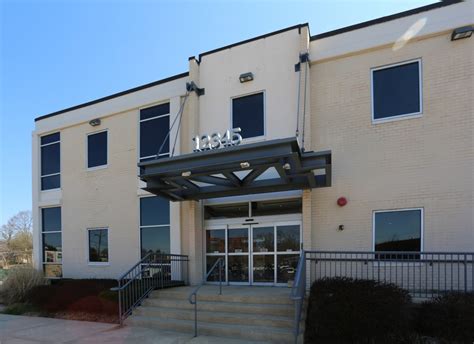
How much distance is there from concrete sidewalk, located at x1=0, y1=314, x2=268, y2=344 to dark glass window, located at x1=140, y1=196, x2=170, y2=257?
144 inches

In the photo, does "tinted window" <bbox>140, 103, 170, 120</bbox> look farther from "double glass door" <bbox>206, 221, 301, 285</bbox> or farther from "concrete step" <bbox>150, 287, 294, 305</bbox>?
"concrete step" <bbox>150, 287, 294, 305</bbox>

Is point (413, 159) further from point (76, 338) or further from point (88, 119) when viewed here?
point (88, 119)

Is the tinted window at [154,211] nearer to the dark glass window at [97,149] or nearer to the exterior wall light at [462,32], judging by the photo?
the dark glass window at [97,149]

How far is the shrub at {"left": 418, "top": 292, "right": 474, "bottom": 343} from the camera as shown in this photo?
636 cm

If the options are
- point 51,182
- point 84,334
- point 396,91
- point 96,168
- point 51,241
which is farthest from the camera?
point 51,182

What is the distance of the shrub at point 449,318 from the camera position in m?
6.36

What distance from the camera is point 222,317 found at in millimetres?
8211

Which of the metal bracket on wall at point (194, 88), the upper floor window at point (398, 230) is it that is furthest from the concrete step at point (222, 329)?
the metal bracket on wall at point (194, 88)

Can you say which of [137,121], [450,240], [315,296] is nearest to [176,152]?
[137,121]

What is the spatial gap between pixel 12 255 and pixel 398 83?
3427 centimetres

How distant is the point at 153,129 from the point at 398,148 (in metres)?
8.21

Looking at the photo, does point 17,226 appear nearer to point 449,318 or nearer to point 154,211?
point 154,211

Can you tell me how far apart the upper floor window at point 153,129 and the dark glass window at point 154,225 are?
1.62 m

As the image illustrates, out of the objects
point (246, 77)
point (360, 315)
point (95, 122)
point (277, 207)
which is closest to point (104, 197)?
point (95, 122)
